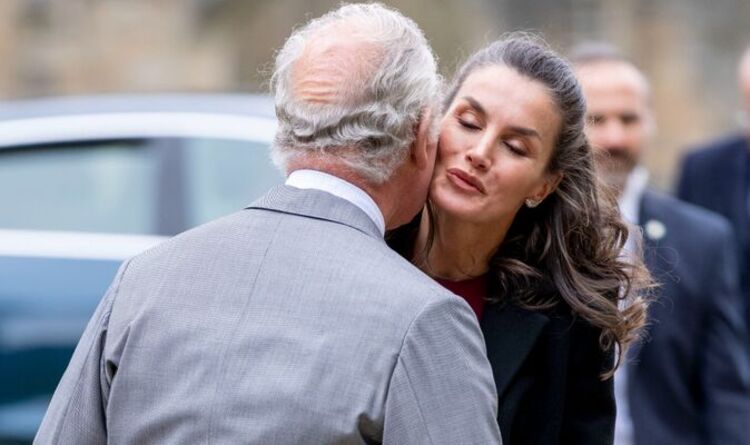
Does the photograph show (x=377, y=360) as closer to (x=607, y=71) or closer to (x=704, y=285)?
(x=704, y=285)

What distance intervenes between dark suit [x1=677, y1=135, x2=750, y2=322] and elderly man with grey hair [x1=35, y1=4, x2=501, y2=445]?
13.2 feet

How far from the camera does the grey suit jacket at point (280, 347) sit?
289 cm

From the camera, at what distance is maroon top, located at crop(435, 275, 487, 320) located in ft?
11.4

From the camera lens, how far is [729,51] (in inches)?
770

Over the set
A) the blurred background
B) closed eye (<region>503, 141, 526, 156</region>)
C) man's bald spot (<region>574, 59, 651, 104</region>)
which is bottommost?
the blurred background

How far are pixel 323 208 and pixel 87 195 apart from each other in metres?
3.02

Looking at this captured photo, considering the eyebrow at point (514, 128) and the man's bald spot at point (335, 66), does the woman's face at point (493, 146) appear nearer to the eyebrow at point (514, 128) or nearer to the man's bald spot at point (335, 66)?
the eyebrow at point (514, 128)

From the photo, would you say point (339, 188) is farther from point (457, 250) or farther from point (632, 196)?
point (632, 196)

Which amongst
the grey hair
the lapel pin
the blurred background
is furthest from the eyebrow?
the blurred background

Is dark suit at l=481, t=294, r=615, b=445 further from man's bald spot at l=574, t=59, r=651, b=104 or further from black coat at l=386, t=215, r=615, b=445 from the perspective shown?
man's bald spot at l=574, t=59, r=651, b=104

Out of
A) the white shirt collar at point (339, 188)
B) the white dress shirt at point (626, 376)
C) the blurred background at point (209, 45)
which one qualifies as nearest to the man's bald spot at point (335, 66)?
the white shirt collar at point (339, 188)

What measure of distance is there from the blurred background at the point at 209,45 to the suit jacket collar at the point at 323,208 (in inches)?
548

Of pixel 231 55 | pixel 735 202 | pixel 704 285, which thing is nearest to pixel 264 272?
pixel 704 285

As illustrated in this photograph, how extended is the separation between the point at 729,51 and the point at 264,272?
17.1 m
